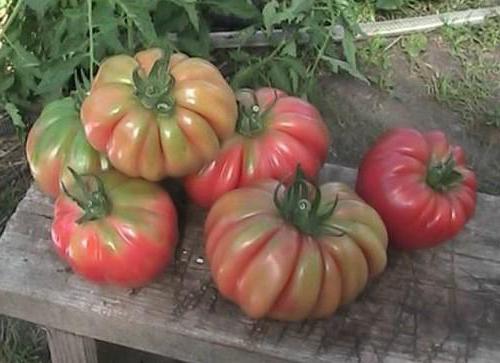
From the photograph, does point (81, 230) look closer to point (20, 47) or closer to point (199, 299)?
point (199, 299)

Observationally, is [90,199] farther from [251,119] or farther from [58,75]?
[58,75]

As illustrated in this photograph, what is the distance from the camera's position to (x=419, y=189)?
1349 millimetres

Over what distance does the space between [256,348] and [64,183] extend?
325 millimetres

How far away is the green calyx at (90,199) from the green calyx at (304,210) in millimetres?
215

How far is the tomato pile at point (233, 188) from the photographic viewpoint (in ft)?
4.08

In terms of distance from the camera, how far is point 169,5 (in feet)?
6.66

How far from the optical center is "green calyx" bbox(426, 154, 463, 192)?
4.40ft

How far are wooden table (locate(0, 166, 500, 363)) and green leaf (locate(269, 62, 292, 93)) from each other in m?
0.65

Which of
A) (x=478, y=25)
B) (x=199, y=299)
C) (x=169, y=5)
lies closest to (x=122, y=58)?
(x=199, y=299)

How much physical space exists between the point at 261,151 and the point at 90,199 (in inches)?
9.2

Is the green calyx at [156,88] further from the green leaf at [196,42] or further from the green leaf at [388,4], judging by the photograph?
the green leaf at [388,4]

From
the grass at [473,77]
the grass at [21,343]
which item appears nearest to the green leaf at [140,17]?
the grass at [21,343]

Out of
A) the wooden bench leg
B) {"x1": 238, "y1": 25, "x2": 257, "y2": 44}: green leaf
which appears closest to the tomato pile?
the wooden bench leg

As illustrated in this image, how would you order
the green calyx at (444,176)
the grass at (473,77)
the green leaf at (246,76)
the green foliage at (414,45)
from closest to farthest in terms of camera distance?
the green calyx at (444,176)
the green leaf at (246,76)
the grass at (473,77)
the green foliage at (414,45)
